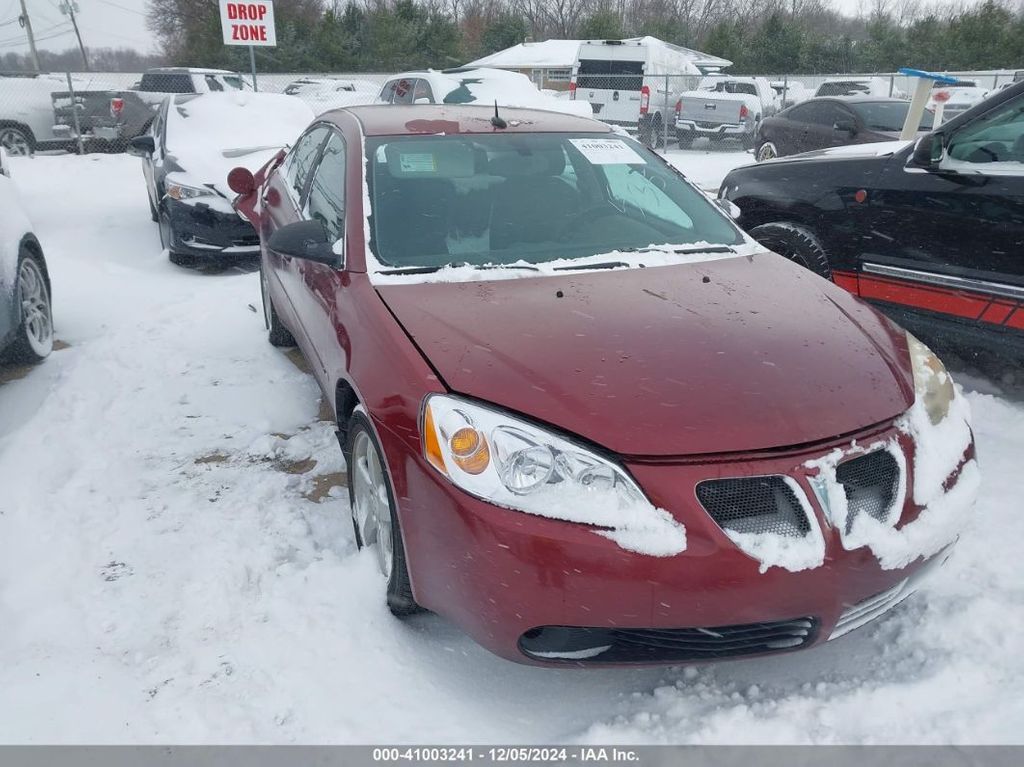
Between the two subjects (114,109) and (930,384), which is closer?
(930,384)

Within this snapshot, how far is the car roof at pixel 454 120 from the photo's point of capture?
143 inches

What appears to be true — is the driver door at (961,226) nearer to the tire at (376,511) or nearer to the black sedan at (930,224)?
the black sedan at (930,224)

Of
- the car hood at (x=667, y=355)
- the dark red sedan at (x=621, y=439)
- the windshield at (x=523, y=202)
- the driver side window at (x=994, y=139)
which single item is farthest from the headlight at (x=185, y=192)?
the driver side window at (x=994, y=139)

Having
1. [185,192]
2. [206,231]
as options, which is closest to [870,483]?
[206,231]

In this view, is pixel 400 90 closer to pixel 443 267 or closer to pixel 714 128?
pixel 714 128

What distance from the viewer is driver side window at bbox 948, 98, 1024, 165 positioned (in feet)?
12.9

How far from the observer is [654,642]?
207 centimetres

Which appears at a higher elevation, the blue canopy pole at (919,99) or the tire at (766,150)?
the blue canopy pole at (919,99)

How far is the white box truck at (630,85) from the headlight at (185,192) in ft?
40.9

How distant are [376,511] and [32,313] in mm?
3459

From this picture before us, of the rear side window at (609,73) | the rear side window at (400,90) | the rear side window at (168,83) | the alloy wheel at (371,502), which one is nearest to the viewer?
the alloy wheel at (371,502)

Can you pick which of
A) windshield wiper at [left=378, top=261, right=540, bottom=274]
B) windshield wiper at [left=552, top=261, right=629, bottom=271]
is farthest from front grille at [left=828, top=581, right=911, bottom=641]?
windshield wiper at [left=378, top=261, right=540, bottom=274]
